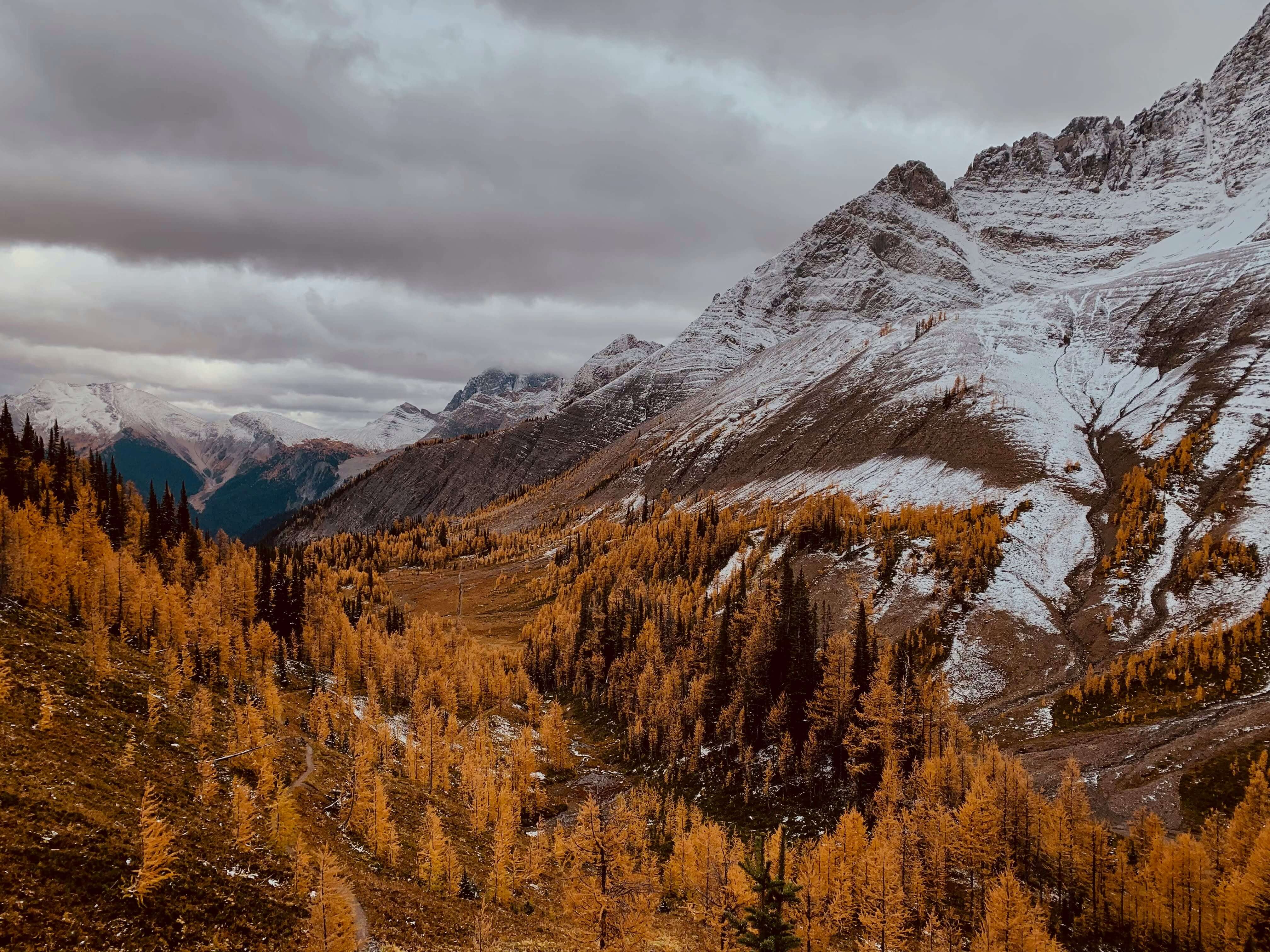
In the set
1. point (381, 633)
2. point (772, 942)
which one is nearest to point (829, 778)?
point (772, 942)

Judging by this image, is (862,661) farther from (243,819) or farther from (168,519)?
(168,519)

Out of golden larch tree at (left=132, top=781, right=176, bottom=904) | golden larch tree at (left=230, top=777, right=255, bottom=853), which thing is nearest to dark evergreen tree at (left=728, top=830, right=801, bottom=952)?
golden larch tree at (left=132, top=781, right=176, bottom=904)

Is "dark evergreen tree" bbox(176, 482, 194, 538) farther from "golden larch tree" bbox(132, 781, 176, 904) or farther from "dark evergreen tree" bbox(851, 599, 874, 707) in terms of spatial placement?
"dark evergreen tree" bbox(851, 599, 874, 707)

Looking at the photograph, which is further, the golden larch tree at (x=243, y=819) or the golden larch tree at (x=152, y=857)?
the golden larch tree at (x=243, y=819)

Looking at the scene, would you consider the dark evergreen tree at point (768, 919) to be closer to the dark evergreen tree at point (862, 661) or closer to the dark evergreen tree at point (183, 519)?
the dark evergreen tree at point (862, 661)

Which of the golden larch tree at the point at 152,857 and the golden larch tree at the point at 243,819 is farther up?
the golden larch tree at the point at 152,857

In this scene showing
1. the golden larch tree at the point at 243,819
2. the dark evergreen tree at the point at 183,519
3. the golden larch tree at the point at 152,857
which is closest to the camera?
the golden larch tree at the point at 152,857

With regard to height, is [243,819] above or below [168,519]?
below

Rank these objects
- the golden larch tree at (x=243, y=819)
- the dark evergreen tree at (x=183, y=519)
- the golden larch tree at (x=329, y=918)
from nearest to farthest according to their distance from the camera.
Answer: the golden larch tree at (x=329, y=918), the golden larch tree at (x=243, y=819), the dark evergreen tree at (x=183, y=519)

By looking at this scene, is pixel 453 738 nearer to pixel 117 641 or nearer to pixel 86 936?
pixel 117 641

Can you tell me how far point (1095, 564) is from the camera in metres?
154

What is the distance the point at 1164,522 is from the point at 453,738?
174 m

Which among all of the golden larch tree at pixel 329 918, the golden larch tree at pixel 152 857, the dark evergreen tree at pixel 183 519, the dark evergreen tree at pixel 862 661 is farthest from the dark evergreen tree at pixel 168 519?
the dark evergreen tree at pixel 862 661

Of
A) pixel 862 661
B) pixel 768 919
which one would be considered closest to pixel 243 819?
pixel 768 919
